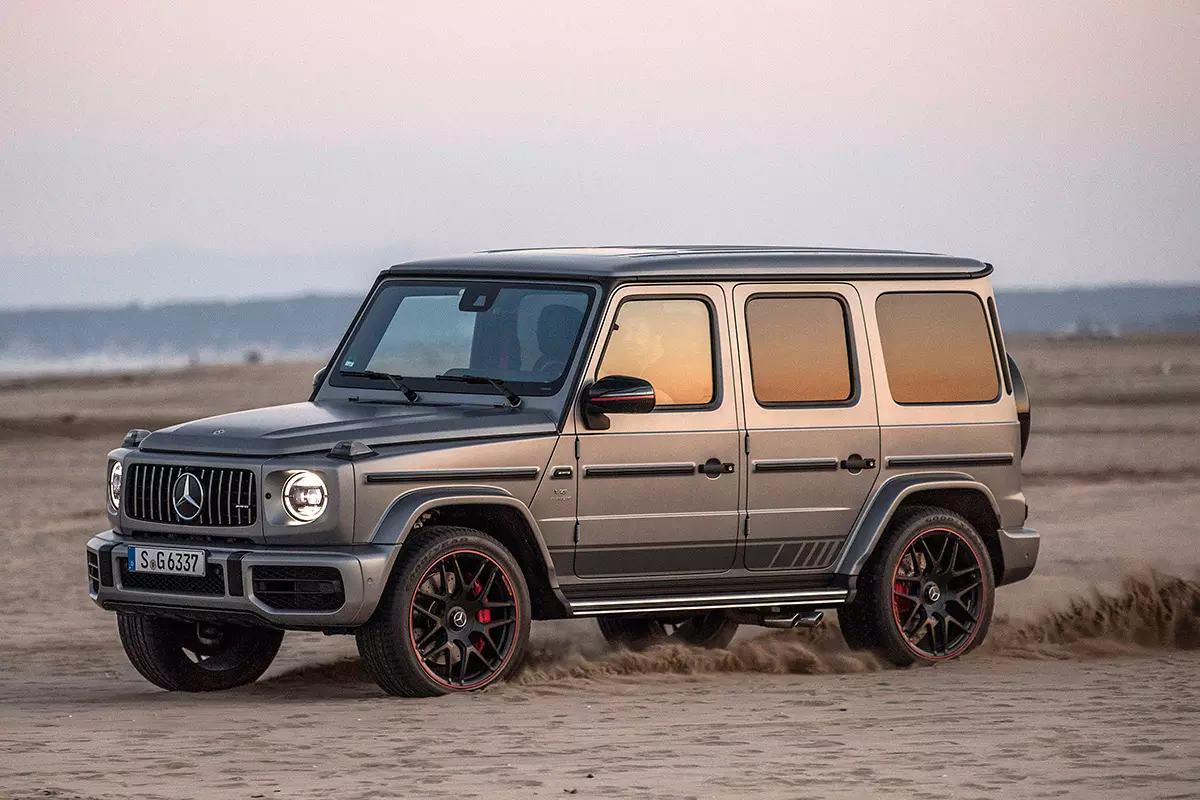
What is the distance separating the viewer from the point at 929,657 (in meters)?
10.7

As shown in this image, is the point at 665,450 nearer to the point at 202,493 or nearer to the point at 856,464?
the point at 856,464

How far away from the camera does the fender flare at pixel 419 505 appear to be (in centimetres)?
913

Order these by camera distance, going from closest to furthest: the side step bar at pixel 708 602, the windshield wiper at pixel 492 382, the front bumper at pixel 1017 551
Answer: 1. the windshield wiper at pixel 492 382
2. the side step bar at pixel 708 602
3. the front bumper at pixel 1017 551

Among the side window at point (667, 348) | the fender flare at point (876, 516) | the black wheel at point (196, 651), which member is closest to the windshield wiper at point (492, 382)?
the side window at point (667, 348)

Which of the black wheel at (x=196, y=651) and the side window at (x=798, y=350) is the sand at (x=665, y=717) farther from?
the side window at (x=798, y=350)

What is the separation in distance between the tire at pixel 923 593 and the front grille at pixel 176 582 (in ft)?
10.3

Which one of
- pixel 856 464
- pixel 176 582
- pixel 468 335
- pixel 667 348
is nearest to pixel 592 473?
pixel 667 348

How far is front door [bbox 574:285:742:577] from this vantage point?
978cm

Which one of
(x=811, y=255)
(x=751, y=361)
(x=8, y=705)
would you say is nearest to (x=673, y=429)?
(x=751, y=361)

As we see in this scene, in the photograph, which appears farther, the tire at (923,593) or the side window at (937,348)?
the side window at (937,348)

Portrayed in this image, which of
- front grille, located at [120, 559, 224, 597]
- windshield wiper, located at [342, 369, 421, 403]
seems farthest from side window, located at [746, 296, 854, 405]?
front grille, located at [120, 559, 224, 597]

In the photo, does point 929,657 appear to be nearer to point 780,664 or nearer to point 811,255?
point 780,664

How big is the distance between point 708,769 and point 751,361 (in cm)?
292

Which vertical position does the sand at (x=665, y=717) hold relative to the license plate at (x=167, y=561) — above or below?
below
